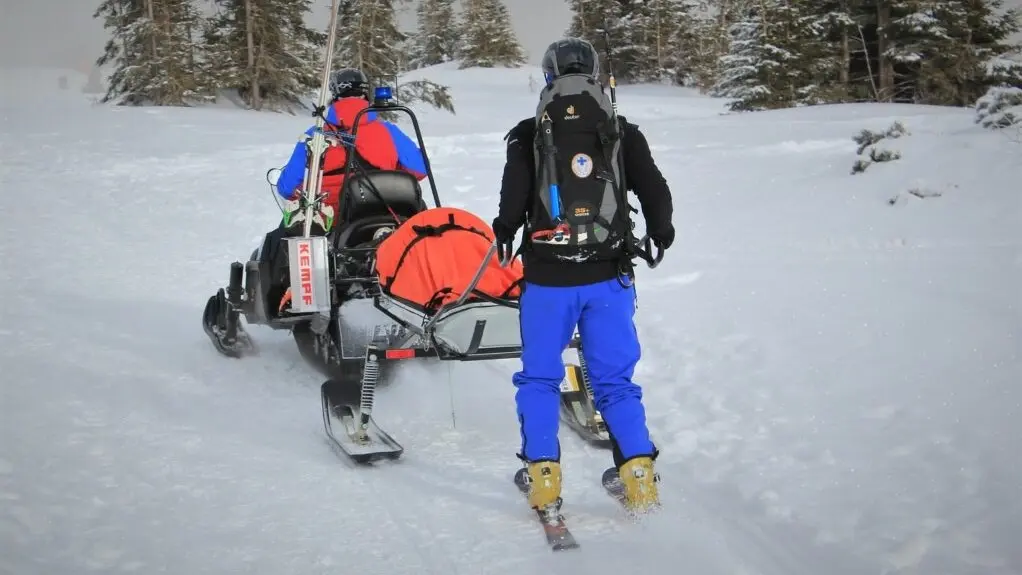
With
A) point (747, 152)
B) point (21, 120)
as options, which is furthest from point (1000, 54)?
point (21, 120)

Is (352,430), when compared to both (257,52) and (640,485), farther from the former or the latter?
(257,52)

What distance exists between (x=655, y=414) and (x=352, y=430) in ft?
6.05

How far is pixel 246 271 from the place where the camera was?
244 inches

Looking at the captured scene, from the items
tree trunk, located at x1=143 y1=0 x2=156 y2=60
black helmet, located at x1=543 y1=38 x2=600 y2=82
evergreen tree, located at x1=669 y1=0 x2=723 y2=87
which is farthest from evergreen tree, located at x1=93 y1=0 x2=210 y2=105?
evergreen tree, located at x1=669 y1=0 x2=723 y2=87

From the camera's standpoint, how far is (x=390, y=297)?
4801 mm

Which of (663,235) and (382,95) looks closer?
(663,235)

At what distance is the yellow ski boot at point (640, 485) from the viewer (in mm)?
3553

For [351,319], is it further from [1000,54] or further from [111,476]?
[1000,54]

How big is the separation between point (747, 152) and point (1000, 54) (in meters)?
14.4

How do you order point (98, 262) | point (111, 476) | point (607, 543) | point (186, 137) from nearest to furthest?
point (607, 543) → point (111, 476) → point (98, 262) → point (186, 137)

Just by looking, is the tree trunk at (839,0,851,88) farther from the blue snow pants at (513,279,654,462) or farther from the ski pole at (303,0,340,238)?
the blue snow pants at (513,279,654,462)

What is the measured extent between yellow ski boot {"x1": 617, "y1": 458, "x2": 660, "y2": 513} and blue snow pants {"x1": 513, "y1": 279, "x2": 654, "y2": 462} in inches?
1.7

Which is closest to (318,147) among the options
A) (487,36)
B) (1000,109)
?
(1000,109)

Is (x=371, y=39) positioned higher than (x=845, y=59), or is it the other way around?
(x=371, y=39)
